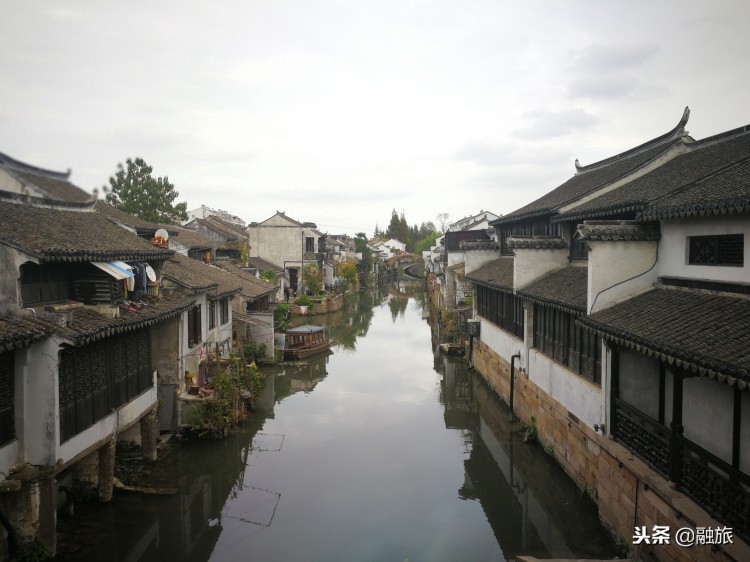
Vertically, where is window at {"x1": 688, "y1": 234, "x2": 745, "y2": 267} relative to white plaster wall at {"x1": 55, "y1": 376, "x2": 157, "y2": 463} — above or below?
above

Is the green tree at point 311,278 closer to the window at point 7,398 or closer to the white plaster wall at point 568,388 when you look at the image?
the white plaster wall at point 568,388

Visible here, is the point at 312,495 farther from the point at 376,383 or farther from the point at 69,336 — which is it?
the point at 376,383

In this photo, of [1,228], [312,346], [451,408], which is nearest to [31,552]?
[1,228]

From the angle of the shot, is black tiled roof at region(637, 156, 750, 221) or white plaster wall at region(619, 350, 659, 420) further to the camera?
white plaster wall at region(619, 350, 659, 420)

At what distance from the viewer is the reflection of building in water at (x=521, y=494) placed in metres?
11.2

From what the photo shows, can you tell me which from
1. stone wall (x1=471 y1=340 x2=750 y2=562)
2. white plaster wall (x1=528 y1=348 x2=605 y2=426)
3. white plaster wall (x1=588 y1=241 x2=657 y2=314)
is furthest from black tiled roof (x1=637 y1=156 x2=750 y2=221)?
stone wall (x1=471 y1=340 x2=750 y2=562)

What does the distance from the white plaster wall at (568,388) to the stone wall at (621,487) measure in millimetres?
235

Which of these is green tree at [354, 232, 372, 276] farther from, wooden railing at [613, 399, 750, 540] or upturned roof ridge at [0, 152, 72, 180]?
wooden railing at [613, 399, 750, 540]

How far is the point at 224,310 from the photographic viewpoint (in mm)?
22828

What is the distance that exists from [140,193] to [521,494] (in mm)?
34481

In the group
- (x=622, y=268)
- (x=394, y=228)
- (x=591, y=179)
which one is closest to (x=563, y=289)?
(x=622, y=268)

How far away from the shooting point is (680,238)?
33.0 feet

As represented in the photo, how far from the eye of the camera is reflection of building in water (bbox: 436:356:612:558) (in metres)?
11.2

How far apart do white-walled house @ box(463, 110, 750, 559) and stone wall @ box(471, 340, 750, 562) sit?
0.04 meters
